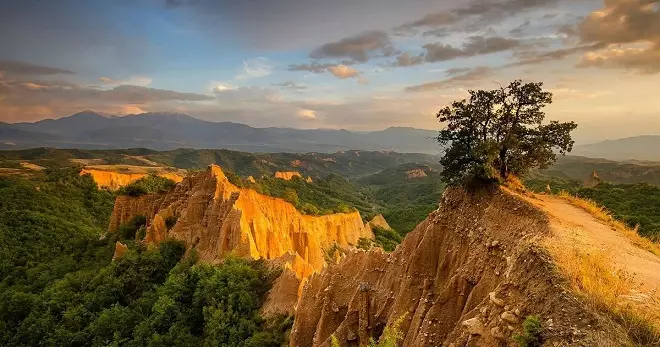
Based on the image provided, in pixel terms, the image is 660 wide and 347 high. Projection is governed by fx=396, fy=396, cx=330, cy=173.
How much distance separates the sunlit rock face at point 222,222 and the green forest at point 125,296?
1.89 meters

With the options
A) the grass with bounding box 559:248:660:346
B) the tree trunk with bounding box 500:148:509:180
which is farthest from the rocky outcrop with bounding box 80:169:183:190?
the grass with bounding box 559:248:660:346

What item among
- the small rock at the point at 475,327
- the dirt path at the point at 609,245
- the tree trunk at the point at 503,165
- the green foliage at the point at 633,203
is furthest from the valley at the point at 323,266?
the tree trunk at the point at 503,165

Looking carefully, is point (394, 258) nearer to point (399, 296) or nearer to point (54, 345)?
point (399, 296)

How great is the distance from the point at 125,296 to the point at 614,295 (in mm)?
37241

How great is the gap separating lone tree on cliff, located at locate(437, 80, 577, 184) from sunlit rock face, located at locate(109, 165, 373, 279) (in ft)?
52.7

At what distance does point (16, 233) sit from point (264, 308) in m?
44.4

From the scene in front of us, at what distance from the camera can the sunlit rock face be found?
35250 millimetres

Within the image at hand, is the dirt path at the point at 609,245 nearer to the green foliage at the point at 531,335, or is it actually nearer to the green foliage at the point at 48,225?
the green foliage at the point at 531,335

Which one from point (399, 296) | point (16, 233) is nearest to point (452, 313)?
point (399, 296)

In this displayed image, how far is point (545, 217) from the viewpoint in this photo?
12.1 m

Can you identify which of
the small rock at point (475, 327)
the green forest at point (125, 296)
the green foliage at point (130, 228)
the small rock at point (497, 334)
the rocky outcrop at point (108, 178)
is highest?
the small rock at point (497, 334)

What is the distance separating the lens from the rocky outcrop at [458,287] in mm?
7590

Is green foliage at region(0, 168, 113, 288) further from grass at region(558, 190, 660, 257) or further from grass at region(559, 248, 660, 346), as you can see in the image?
grass at region(559, 248, 660, 346)

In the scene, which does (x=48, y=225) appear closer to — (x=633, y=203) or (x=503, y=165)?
(x=503, y=165)
